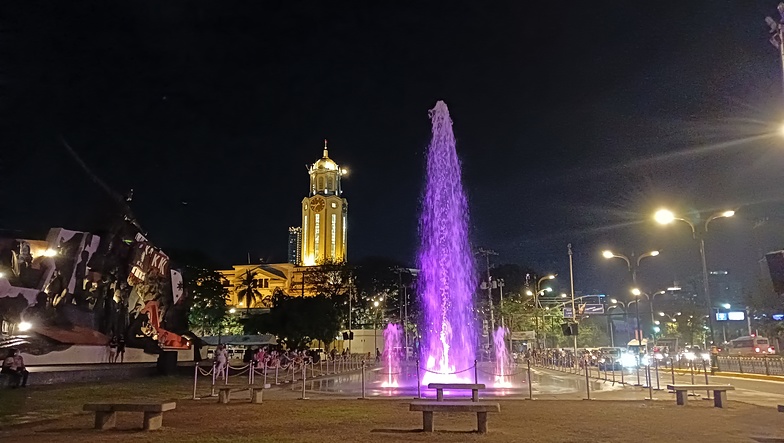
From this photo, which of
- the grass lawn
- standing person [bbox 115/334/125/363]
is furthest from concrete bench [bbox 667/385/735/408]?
standing person [bbox 115/334/125/363]

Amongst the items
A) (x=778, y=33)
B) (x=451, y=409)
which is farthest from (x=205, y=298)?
(x=778, y=33)

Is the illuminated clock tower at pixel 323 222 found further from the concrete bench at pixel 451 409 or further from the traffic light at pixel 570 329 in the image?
the concrete bench at pixel 451 409

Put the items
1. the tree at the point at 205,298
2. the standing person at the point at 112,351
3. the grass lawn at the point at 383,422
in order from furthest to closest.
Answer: the tree at the point at 205,298 < the standing person at the point at 112,351 < the grass lawn at the point at 383,422

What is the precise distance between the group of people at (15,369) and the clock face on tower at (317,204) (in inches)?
4750

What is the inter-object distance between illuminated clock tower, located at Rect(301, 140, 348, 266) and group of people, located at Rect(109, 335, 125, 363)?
337 feet

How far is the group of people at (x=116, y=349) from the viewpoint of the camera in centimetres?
3516

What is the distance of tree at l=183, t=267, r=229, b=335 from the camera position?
270 ft

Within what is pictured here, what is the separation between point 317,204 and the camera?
475ft

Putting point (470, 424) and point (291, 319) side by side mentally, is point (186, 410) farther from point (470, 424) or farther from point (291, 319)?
point (291, 319)

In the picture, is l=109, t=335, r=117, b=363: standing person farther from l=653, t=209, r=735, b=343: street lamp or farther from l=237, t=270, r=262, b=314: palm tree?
l=237, t=270, r=262, b=314: palm tree

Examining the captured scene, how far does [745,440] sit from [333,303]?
69110 millimetres

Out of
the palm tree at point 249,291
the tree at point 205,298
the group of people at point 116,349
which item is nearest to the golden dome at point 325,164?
the palm tree at point 249,291

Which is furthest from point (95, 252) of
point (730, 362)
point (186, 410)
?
point (730, 362)

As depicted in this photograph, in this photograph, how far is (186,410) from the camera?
15977 millimetres
